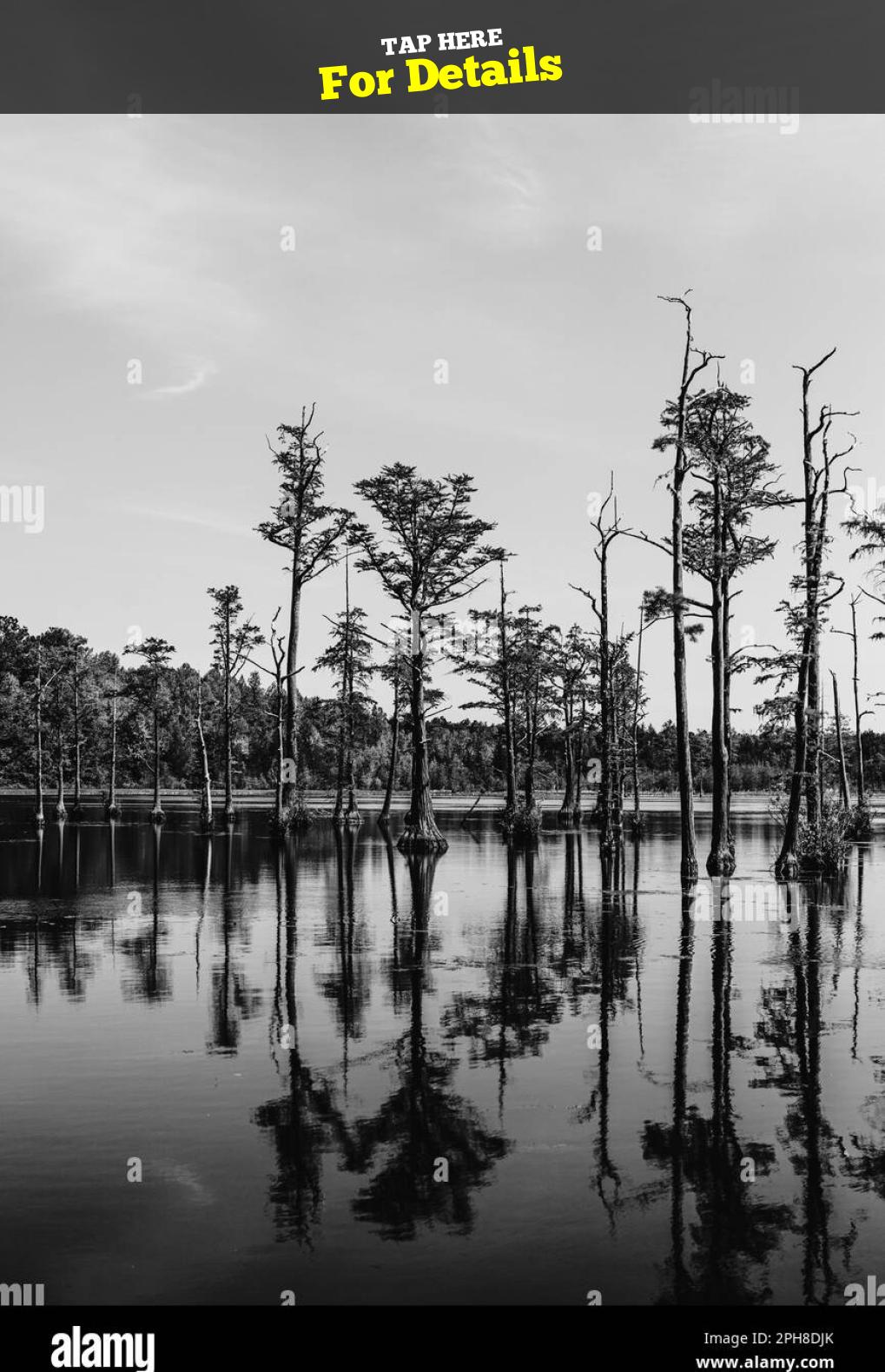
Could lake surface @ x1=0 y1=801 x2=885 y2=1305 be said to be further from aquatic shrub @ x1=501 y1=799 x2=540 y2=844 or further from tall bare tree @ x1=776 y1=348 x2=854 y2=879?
aquatic shrub @ x1=501 y1=799 x2=540 y2=844

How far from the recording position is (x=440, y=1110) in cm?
961

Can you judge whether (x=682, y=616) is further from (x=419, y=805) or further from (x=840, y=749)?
(x=840, y=749)

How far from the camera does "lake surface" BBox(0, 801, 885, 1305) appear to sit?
6.75m

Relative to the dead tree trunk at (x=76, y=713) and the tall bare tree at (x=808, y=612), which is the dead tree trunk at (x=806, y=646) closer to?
the tall bare tree at (x=808, y=612)

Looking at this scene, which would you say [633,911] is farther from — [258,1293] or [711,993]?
[258,1293]

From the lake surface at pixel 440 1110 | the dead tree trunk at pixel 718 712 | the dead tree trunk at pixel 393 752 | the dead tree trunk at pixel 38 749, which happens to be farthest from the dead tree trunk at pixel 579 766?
the lake surface at pixel 440 1110

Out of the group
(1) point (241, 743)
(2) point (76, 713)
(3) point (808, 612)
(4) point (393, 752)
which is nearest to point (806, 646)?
(3) point (808, 612)

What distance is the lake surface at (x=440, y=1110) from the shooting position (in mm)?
6746

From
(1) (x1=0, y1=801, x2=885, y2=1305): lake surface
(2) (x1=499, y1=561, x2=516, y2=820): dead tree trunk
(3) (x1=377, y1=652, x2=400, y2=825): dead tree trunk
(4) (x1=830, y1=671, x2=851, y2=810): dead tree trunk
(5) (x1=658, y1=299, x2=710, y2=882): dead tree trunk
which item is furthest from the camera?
(3) (x1=377, y1=652, x2=400, y2=825): dead tree trunk

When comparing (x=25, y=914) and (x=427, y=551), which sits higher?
(x=427, y=551)

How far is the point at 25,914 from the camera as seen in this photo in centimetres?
2208

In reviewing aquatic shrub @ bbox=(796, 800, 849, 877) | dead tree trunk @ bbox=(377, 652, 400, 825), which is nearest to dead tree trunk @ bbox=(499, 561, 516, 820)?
dead tree trunk @ bbox=(377, 652, 400, 825)

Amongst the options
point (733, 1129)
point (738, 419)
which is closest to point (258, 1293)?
point (733, 1129)
